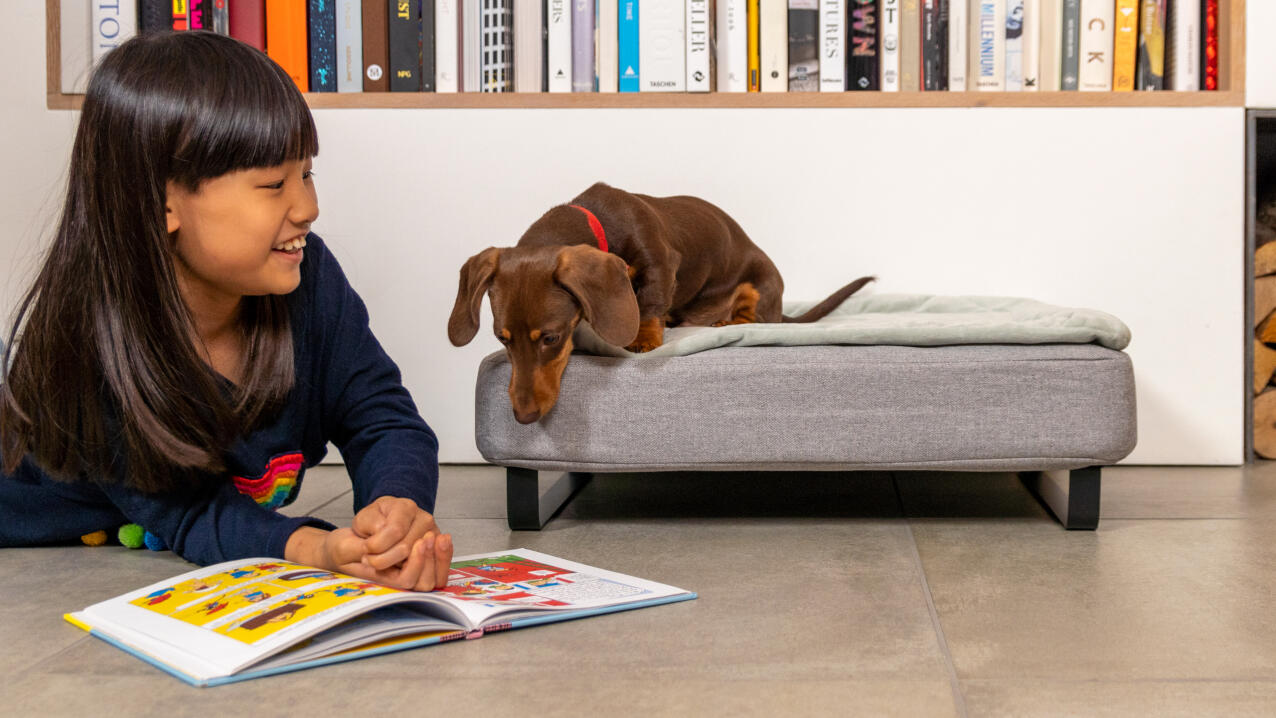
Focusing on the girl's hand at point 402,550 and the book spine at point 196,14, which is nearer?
the girl's hand at point 402,550

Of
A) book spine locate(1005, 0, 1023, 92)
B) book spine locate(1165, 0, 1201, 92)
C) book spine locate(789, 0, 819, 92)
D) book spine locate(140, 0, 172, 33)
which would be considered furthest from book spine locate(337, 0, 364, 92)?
book spine locate(1165, 0, 1201, 92)

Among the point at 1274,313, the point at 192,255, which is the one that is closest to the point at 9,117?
the point at 192,255

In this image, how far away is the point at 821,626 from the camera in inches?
48.9

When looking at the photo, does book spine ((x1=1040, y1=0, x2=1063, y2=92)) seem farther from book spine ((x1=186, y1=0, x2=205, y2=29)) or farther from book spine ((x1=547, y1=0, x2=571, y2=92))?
book spine ((x1=186, y1=0, x2=205, y2=29))

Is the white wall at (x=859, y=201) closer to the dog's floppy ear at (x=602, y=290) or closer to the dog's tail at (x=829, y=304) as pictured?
the dog's tail at (x=829, y=304)

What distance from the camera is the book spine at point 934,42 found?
2.51 meters

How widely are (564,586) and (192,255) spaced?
0.61 m

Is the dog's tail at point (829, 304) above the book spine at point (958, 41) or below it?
below

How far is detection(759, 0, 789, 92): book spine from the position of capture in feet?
8.27

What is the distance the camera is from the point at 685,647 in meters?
1.16

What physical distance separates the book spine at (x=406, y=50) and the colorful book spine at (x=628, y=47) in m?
0.46

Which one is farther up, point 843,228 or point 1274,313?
point 843,228

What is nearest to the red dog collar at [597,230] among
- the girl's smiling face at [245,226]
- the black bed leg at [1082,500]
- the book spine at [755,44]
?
the girl's smiling face at [245,226]

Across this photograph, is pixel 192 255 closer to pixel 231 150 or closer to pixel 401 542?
pixel 231 150
